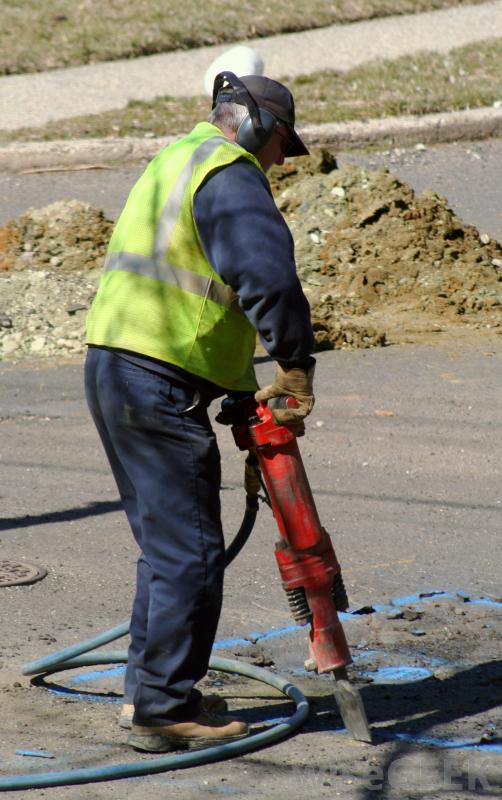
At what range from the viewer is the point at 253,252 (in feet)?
12.4

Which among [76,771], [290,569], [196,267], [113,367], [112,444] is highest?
[196,267]

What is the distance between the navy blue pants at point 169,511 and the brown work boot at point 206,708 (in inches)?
7.9

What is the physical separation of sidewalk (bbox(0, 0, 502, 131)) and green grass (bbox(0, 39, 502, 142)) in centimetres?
44

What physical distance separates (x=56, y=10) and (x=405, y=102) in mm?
6493

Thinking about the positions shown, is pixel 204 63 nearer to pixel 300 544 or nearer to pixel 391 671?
pixel 391 671

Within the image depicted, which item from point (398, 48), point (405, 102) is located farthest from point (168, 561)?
point (398, 48)

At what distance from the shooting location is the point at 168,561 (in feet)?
13.1

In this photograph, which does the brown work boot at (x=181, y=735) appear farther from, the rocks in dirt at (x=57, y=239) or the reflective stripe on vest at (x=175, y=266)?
the rocks in dirt at (x=57, y=239)

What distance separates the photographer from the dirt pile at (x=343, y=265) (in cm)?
1066

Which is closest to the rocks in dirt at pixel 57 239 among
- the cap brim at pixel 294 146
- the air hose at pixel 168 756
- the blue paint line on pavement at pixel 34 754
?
the air hose at pixel 168 756

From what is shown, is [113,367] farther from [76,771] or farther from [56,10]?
[56,10]

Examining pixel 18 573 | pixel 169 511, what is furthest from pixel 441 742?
pixel 18 573

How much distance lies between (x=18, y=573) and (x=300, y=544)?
6.83ft

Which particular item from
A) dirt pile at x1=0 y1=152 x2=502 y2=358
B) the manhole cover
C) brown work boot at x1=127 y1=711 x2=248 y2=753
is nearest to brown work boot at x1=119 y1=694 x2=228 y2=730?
brown work boot at x1=127 y1=711 x2=248 y2=753
